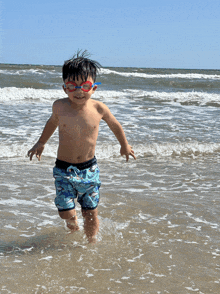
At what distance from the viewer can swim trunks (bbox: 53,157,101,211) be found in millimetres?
2668

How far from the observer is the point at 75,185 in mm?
2666

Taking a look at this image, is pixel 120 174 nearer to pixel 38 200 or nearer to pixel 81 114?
pixel 38 200

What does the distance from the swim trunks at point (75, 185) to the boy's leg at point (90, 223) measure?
5cm

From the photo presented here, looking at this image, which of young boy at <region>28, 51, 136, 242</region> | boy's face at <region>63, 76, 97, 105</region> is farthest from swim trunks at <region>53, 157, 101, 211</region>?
boy's face at <region>63, 76, 97, 105</region>

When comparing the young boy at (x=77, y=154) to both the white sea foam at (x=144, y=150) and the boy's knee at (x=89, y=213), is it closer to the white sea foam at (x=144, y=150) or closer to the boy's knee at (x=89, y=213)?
the boy's knee at (x=89, y=213)

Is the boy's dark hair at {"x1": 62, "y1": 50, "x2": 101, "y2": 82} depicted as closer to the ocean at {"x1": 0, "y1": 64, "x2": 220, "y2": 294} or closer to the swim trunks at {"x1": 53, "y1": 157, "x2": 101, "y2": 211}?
the swim trunks at {"x1": 53, "y1": 157, "x2": 101, "y2": 211}

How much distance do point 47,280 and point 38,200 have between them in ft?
5.13

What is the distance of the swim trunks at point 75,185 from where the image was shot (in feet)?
8.75

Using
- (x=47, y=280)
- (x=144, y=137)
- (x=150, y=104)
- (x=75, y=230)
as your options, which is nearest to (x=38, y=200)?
(x=75, y=230)

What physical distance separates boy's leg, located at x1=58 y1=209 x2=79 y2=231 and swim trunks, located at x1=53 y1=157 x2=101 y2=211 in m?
0.04

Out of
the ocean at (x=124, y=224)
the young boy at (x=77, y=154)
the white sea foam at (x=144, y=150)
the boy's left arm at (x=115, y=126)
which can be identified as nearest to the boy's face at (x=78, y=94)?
the young boy at (x=77, y=154)

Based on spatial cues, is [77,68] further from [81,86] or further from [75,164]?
[75,164]

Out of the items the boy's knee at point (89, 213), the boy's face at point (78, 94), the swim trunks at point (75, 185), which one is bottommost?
the boy's knee at point (89, 213)

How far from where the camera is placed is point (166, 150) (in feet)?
19.9
